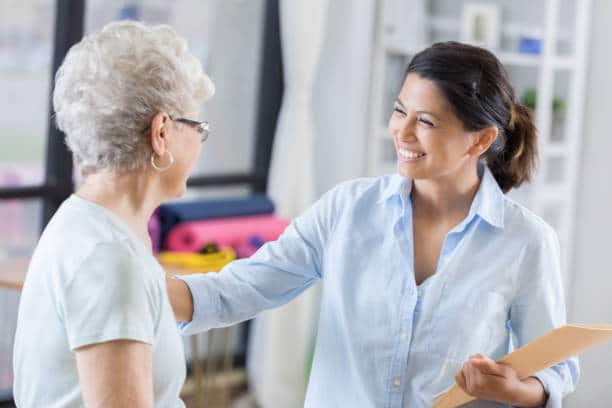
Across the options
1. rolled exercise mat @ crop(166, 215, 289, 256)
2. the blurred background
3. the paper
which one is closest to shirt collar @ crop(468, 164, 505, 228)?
the paper

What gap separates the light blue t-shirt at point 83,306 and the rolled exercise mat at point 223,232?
194cm

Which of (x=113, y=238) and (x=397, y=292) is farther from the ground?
(x=113, y=238)

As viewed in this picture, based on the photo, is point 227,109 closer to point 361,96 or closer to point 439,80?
point 361,96

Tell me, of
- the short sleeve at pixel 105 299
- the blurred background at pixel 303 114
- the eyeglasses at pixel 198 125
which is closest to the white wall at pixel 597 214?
the blurred background at pixel 303 114

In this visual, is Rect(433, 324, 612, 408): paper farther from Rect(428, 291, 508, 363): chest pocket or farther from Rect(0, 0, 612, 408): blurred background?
Rect(0, 0, 612, 408): blurred background

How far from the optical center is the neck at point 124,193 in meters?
1.51

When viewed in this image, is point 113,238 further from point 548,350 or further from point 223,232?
point 223,232

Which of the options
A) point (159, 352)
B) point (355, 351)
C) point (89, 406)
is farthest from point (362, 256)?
point (89, 406)

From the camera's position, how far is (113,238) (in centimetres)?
142

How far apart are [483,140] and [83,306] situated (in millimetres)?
871

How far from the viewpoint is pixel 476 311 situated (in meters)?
1.81

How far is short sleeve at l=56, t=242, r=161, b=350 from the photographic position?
1368mm

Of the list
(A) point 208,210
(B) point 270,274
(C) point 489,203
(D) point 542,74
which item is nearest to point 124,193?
(B) point 270,274

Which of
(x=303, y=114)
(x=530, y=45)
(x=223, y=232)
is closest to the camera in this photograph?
(x=223, y=232)
